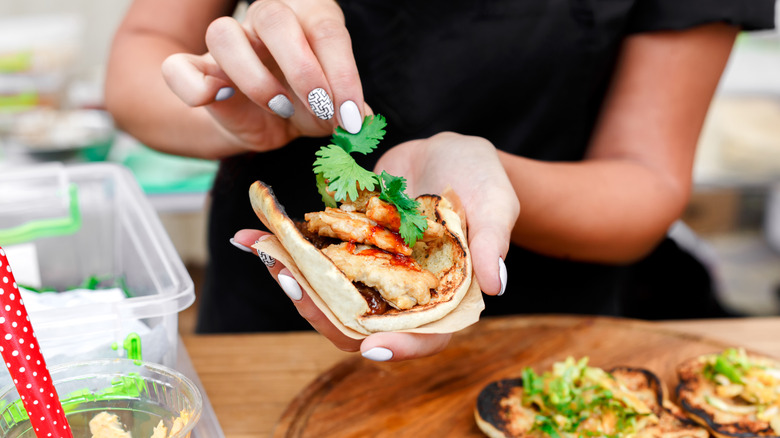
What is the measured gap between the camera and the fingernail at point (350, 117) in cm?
125

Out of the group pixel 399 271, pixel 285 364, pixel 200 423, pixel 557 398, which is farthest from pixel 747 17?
pixel 200 423

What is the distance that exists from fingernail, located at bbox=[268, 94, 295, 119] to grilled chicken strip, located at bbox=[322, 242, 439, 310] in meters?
0.27

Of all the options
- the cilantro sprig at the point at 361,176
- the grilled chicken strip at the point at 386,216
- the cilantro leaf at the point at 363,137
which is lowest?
the grilled chicken strip at the point at 386,216

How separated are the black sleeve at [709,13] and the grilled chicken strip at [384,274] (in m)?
1.12

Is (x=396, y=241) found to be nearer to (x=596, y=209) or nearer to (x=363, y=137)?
(x=363, y=137)

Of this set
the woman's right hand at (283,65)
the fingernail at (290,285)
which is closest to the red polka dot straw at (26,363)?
the fingernail at (290,285)

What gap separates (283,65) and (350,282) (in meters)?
0.40

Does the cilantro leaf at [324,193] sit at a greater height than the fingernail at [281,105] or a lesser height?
lesser

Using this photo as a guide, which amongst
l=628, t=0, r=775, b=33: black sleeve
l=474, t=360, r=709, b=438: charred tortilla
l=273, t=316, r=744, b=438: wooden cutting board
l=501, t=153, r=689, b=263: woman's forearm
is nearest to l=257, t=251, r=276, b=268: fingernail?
l=273, t=316, r=744, b=438: wooden cutting board

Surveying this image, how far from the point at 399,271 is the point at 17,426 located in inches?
27.6

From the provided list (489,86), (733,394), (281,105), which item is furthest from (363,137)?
(733,394)

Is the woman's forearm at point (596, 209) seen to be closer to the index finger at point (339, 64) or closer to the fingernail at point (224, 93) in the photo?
the index finger at point (339, 64)

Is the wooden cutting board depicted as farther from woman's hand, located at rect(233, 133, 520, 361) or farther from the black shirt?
woman's hand, located at rect(233, 133, 520, 361)

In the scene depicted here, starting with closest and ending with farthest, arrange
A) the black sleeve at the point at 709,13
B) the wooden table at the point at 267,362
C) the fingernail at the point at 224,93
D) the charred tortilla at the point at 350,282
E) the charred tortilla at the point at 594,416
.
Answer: the charred tortilla at the point at 350,282 < the fingernail at the point at 224,93 < the charred tortilla at the point at 594,416 < the wooden table at the point at 267,362 < the black sleeve at the point at 709,13
